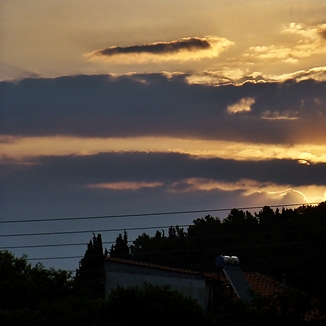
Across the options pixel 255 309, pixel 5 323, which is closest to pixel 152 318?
pixel 255 309

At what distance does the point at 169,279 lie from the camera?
45.4m

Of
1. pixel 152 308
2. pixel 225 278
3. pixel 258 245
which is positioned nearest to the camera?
pixel 152 308

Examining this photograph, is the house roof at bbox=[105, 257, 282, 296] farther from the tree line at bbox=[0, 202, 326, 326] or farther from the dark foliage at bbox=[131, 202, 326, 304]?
the dark foliage at bbox=[131, 202, 326, 304]

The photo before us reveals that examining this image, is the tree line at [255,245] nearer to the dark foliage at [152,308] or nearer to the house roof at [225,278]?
the house roof at [225,278]

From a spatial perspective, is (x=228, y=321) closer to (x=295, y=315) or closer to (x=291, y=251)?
(x=295, y=315)

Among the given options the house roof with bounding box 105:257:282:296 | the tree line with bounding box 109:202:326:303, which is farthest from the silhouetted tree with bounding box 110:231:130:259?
the house roof with bounding box 105:257:282:296

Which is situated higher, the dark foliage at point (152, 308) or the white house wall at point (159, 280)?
the white house wall at point (159, 280)

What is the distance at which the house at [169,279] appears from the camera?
45031 millimetres

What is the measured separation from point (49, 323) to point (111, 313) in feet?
13.1

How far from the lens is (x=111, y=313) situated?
3662 cm

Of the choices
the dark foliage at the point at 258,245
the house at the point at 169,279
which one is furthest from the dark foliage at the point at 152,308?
the dark foliage at the point at 258,245

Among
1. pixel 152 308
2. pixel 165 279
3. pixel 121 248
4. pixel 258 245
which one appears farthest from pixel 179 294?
pixel 121 248

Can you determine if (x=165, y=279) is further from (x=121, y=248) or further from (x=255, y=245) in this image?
(x=121, y=248)

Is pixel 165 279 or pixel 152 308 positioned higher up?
pixel 165 279
